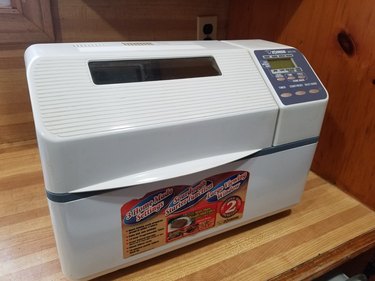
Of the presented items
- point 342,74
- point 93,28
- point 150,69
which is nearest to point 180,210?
point 150,69

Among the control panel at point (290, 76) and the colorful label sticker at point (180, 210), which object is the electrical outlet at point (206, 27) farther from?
the colorful label sticker at point (180, 210)

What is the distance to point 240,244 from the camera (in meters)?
0.65

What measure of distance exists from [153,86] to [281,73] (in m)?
0.25

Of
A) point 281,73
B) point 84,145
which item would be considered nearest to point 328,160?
point 281,73

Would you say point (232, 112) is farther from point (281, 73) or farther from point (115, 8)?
point (115, 8)

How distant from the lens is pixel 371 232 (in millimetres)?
691

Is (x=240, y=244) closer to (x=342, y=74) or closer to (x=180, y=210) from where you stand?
(x=180, y=210)

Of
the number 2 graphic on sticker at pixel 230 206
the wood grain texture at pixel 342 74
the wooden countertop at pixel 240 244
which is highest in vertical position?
the wood grain texture at pixel 342 74

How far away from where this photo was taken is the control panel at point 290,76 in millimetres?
583

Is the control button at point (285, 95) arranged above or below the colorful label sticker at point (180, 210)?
above

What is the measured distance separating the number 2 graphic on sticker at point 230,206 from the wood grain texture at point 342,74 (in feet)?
1.09

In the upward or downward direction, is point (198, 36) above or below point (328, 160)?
above

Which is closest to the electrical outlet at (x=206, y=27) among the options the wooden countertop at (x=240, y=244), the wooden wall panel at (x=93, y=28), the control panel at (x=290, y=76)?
the wooden wall panel at (x=93, y=28)

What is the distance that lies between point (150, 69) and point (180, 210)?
0.24 m
